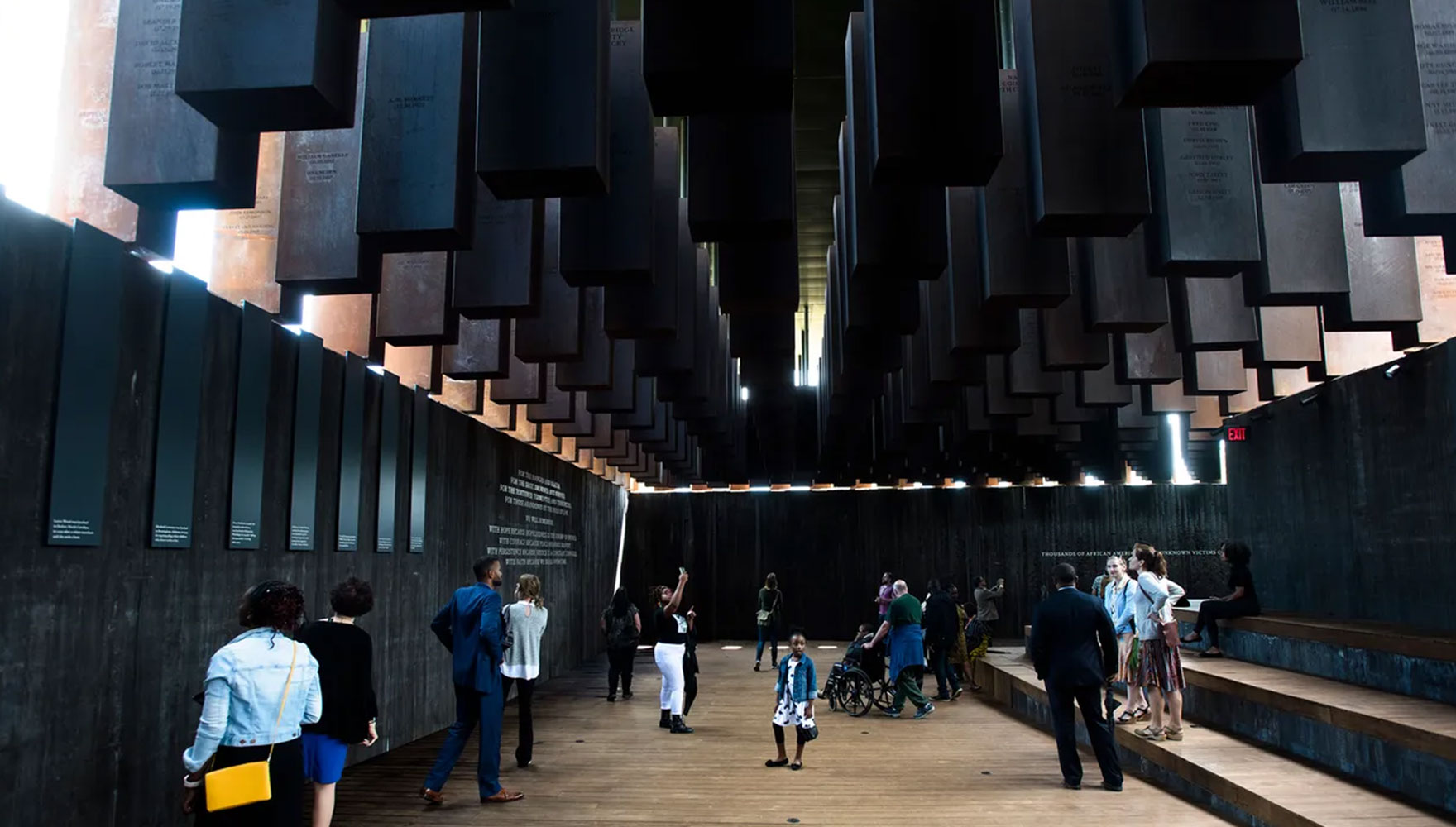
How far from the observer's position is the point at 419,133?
12.1 feet

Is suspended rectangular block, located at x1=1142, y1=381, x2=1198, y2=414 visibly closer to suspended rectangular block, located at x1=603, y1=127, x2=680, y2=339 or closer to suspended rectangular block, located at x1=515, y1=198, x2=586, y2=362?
suspended rectangular block, located at x1=603, y1=127, x2=680, y2=339

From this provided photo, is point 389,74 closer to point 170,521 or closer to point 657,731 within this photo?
point 170,521

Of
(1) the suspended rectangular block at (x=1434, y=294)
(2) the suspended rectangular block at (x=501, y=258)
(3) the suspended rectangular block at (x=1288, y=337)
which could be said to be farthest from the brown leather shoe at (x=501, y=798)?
(1) the suspended rectangular block at (x=1434, y=294)

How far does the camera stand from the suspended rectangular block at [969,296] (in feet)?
18.9

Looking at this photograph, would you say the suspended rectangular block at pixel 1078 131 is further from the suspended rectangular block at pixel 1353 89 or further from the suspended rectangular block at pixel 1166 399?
the suspended rectangular block at pixel 1166 399

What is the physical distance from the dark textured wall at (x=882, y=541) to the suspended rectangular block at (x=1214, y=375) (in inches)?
428

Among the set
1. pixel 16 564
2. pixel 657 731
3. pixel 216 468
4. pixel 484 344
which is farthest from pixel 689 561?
pixel 16 564

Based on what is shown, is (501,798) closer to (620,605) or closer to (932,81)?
(620,605)

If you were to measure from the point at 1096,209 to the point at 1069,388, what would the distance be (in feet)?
22.4

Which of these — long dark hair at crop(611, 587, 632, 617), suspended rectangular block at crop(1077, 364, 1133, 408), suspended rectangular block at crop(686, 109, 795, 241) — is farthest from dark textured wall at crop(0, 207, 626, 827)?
suspended rectangular block at crop(1077, 364, 1133, 408)

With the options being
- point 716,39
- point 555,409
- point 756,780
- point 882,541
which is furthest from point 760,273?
point 882,541

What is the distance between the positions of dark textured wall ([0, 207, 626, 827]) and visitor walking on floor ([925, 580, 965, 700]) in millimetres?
6818

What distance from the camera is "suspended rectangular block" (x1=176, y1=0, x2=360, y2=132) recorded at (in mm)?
2709

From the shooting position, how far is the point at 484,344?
6996 millimetres
